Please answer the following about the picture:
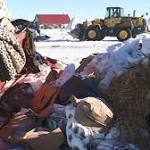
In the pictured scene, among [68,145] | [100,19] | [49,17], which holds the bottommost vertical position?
[49,17]

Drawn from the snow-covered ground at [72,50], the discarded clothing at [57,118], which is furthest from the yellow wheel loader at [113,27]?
the discarded clothing at [57,118]

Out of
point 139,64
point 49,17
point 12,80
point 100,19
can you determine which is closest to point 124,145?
point 139,64

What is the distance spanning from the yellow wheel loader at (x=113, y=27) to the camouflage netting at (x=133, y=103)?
2180 cm

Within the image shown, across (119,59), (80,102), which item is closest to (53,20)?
(119,59)

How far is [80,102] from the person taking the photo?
5223 mm

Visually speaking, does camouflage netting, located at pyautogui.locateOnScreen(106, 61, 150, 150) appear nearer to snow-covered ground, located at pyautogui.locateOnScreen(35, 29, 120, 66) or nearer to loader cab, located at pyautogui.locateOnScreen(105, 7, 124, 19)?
snow-covered ground, located at pyautogui.locateOnScreen(35, 29, 120, 66)

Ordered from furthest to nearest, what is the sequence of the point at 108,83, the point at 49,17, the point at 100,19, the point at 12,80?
the point at 49,17 < the point at 100,19 < the point at 12,80 < the point at 108,83

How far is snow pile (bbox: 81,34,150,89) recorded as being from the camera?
5867 mm

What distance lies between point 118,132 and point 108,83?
1.03 meters

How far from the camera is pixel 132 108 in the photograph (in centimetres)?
500

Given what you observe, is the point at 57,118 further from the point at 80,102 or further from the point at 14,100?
the point at 14,100

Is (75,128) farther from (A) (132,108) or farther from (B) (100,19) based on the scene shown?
(B) (100,19)

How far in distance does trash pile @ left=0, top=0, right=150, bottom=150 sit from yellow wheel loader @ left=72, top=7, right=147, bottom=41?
68.2 feet

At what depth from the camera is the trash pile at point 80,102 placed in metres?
4.89
